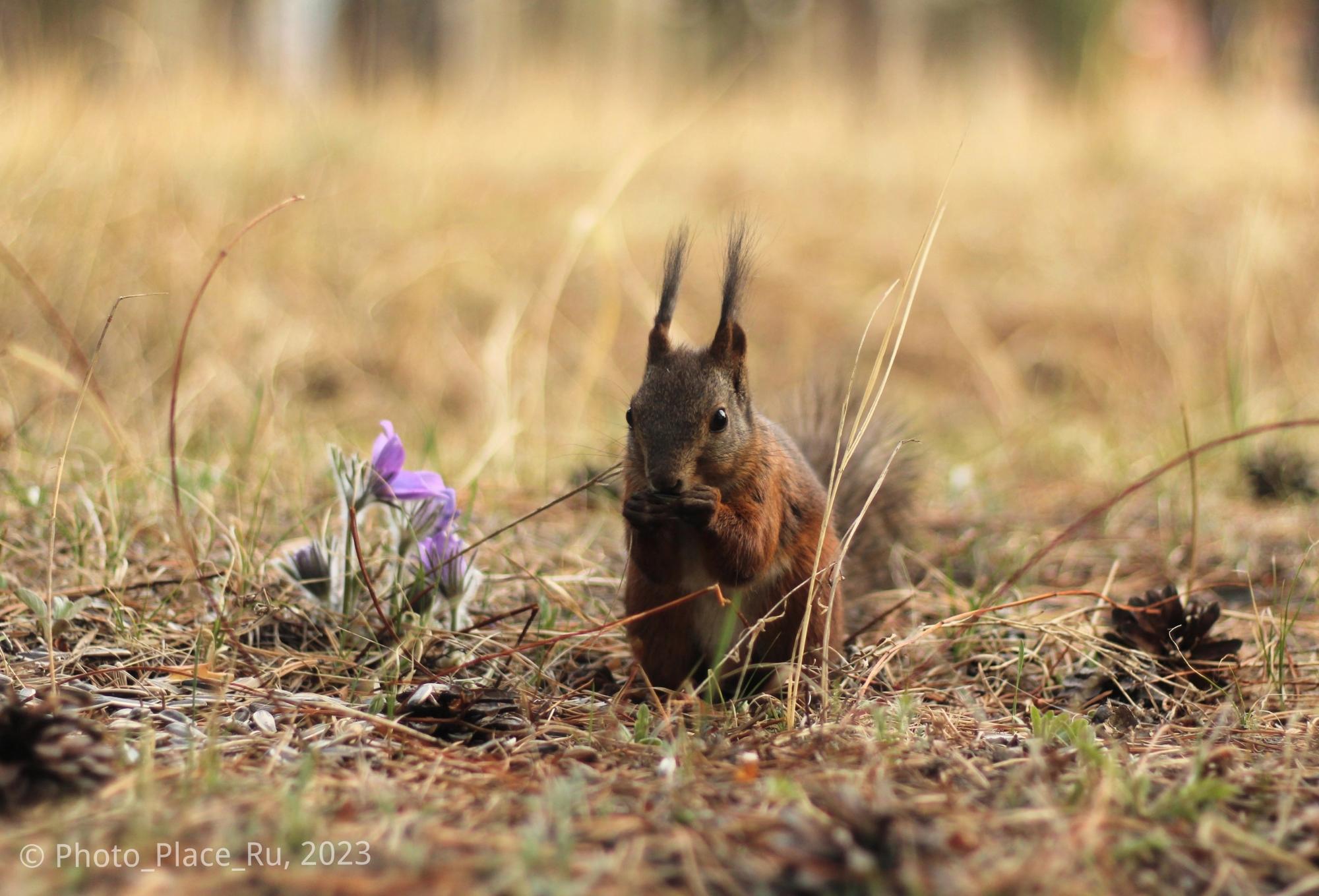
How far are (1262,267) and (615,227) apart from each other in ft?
12.3

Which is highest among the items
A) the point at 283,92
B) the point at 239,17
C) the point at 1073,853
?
the point at 239,17

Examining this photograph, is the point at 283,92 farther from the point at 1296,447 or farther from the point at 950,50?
the point at 950,50

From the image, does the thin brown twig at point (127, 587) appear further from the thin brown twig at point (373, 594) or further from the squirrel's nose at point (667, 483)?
the squirrel's nose at point (667, 483)

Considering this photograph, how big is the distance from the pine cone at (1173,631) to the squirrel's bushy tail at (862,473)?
2.03 feet

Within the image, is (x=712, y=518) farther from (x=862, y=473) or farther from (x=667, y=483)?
(x=862, y=473)

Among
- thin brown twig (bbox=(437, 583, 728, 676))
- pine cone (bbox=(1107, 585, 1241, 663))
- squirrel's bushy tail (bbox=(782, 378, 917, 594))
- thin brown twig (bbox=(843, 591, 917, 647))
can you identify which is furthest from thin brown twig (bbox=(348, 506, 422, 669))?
pine cone (bbox=(1107, 585, 1241, 663))

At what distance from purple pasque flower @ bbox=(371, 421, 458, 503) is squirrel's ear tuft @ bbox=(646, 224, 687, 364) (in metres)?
0.47

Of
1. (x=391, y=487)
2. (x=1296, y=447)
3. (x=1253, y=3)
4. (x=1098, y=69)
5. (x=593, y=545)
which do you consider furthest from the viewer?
(x=1253, y=3)

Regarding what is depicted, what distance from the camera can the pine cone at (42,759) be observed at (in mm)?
1219

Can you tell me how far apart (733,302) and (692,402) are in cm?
24

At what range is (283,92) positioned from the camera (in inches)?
281

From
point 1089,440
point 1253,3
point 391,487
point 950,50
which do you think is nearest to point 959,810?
point 391,487

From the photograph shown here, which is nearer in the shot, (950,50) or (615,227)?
(615,227)

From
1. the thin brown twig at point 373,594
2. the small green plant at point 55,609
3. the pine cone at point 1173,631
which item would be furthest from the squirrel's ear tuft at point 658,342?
the small green plant at point 55,609
